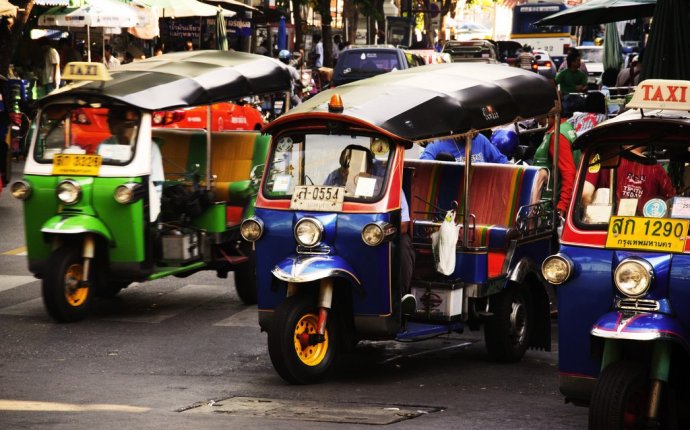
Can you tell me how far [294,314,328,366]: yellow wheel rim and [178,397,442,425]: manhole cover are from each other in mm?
511

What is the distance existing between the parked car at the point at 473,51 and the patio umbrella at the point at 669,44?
31057mm

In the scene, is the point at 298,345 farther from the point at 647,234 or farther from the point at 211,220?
the point at 211,220

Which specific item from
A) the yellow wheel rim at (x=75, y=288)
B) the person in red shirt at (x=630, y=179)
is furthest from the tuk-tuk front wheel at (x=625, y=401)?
the yellow wheel rim at (x=75, y=288)

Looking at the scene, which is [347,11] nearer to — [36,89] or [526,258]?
[36,89]

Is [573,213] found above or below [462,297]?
above

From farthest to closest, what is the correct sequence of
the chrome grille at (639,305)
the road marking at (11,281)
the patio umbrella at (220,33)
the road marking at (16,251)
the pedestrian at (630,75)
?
the patio umbrella at (220,33) < the pedestrian at (630,75) < the road marking at (16,251) < the road marking at (11,281) < the chrome grille at (639,305)

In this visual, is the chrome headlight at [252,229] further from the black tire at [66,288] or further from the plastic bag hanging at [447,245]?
the black tire at [66,288]

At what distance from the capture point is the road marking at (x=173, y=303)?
11.8 metres

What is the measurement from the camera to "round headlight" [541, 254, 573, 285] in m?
7.04

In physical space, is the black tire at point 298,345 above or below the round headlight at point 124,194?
below

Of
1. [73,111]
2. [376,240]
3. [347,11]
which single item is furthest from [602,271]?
[347,11]

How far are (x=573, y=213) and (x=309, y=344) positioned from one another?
7.88ft

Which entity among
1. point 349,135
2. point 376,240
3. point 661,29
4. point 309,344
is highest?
point 661,29

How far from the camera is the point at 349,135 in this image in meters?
9.36
